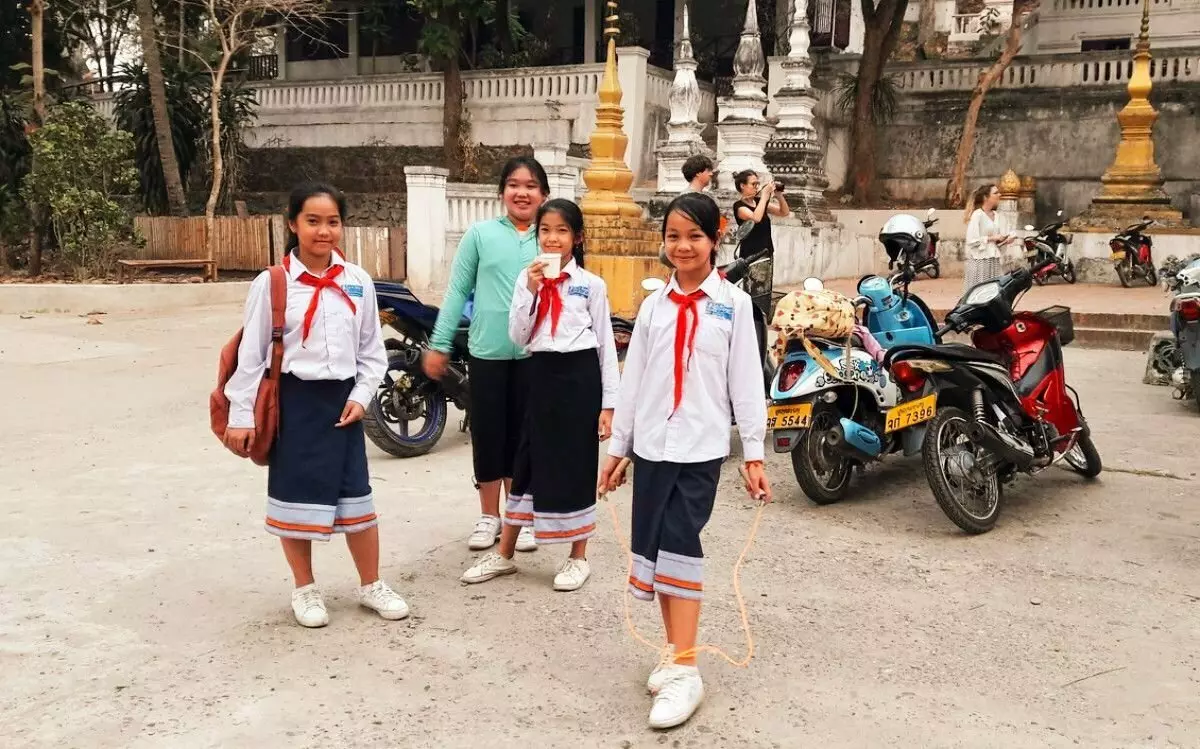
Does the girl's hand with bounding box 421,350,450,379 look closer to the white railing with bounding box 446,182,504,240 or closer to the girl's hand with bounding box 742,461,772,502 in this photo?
the girl's hand with bounding box 742,461,772,502

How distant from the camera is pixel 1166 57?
725 inches

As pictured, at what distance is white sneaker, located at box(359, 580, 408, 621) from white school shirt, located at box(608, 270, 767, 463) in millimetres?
1148

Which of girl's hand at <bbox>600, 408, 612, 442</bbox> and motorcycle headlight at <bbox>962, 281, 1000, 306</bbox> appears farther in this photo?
motorcycle headlight at <bbox>962, 281, 1000, 306</bbox>

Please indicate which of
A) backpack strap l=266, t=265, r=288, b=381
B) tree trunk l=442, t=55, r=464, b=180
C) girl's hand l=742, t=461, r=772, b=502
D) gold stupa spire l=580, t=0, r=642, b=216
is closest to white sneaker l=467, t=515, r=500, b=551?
backpack strap l=266, t=265, r=288, b=381

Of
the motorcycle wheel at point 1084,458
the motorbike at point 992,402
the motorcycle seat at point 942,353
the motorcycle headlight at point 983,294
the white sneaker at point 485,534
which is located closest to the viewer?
the white sneaker at point 485,534

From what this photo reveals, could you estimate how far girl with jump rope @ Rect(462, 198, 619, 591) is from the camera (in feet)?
13.5

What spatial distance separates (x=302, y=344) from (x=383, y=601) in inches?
38.3

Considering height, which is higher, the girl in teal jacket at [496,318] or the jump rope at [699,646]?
the girl in teal jacket at [496,318]

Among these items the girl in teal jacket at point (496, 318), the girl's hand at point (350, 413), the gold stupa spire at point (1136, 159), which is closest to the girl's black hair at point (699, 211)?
the girl in teal jacket at point (496, 318)

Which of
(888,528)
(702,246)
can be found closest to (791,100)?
(888,528)

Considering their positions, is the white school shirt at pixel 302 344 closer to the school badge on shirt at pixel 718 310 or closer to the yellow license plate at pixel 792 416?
the school badge on shirt at pixel 718 310

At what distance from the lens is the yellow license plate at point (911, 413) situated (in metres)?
5.02

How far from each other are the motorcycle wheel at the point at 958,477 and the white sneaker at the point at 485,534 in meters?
1.92

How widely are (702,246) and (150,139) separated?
18.3 m
